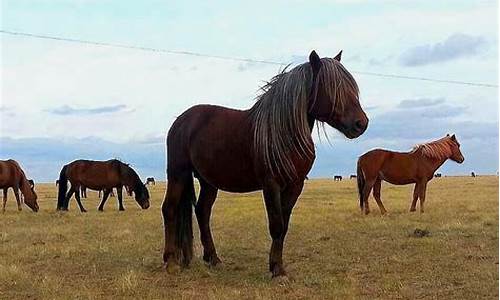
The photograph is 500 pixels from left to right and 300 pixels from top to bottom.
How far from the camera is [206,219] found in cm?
813

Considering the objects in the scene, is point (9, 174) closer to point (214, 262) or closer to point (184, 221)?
point (184, 221)

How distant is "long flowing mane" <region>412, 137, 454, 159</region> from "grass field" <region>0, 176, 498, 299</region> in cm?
361

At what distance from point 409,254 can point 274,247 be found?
8.22ft

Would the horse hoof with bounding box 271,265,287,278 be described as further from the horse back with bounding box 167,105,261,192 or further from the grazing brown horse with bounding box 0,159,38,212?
the grazing brown horse with bounding box 0,159,38,212

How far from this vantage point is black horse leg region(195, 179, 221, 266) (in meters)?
8.03

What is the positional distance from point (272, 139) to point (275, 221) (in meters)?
0.91

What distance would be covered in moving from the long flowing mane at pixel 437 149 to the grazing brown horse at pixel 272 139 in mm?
10474

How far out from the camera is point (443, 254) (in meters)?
8.30

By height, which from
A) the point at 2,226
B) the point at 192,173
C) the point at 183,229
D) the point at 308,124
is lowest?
the point at 2,226

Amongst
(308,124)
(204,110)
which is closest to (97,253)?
(204,110)

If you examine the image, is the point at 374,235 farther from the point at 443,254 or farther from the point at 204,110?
the point at 204,110

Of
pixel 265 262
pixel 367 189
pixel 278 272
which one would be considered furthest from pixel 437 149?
pixel 278 272

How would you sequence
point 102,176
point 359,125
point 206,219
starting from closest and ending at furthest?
point 359,125
point 206,219
point 102,176

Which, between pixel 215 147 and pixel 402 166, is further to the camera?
pixel 402 166
